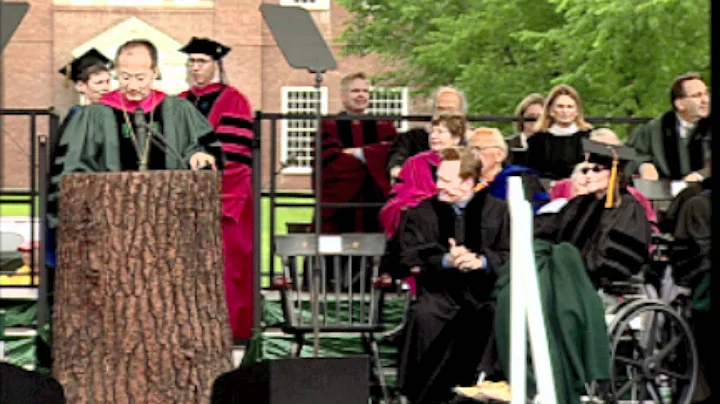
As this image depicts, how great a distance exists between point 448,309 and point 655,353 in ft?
3.26

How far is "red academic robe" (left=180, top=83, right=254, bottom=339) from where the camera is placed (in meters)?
10.1

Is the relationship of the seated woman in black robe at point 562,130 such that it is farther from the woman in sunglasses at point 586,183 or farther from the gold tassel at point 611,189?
the gold tassel at point 611,189

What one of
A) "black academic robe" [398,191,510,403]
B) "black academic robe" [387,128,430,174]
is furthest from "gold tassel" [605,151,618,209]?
"black academic robe" [387,128,430,174]

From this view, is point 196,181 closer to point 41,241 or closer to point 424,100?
point 41,241

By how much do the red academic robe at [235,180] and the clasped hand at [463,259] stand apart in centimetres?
198

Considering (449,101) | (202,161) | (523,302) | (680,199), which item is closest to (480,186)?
(449,101)

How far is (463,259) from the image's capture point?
8352mm

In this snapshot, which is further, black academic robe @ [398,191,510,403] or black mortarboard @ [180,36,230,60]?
black mortarboard @ [180,36,230,60]

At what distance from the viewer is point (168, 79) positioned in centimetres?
2808

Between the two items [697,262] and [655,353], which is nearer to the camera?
[655,353]

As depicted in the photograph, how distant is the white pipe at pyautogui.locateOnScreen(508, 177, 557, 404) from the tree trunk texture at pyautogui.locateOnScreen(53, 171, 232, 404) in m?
2.75

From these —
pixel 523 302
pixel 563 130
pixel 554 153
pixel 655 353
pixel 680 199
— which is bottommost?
pixel 655 353

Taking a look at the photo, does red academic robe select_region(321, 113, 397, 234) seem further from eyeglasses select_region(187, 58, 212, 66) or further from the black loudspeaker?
the black loudspeaker

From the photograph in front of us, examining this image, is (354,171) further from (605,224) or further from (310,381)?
(310,381)
